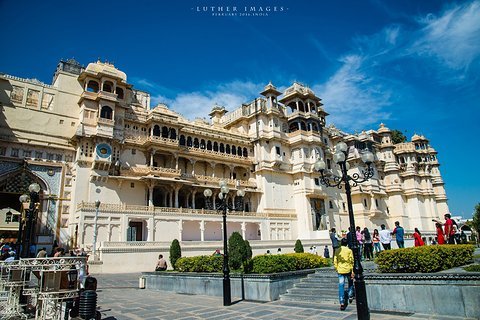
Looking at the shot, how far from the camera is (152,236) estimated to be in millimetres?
31234

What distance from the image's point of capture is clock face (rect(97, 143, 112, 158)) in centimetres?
3150

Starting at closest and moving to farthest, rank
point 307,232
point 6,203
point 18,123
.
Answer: point 18,123 → point 6,203 → point 307,232

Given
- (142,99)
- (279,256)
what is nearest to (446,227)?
(279,256)

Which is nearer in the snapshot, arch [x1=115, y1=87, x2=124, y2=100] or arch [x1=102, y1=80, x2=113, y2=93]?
arch [x1=102, y1=80, x2=113, y2=93]

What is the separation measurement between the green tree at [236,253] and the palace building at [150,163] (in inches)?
526

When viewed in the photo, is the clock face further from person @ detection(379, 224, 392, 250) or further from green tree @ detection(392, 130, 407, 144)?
green tree @ detection(392, 130, 407, 144)

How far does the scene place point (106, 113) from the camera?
33219 mm

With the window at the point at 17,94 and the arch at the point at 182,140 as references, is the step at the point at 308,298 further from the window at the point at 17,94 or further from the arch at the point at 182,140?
the window at the point at 17,94

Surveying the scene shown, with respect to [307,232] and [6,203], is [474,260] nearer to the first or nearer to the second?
[307,232]

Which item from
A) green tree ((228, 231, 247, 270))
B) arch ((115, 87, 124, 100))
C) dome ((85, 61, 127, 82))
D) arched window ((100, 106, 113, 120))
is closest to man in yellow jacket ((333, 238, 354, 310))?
green tree ((228, 231, 247, 270))

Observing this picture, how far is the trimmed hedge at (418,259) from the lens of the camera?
10.1 meters

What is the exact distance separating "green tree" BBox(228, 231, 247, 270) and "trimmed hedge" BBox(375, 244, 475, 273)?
722cm

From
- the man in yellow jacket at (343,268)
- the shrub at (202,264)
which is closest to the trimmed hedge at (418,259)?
the man in yellow jacket at (343,268)

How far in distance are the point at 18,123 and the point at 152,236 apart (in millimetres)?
16784
